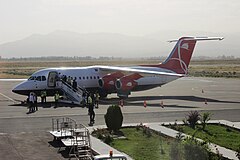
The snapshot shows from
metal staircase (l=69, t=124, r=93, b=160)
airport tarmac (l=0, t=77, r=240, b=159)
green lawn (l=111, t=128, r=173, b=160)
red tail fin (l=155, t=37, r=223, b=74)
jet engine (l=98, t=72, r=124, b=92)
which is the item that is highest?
red tail fin (l=155, t=37, r=223, b=74)

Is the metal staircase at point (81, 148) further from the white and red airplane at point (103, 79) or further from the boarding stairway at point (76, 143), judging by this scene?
the white and red airplane at point (103, 79)

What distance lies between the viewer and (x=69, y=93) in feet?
117

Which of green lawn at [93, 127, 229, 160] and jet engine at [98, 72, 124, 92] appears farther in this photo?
jet engine at [98, 72, 124, 92]

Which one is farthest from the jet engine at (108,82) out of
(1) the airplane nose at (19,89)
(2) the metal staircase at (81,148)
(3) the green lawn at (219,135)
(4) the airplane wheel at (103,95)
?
(2) the metal staircase at (81,148)

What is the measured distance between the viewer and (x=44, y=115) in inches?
1118

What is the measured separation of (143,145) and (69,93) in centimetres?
1831

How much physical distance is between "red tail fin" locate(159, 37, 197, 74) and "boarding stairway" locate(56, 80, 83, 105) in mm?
11157

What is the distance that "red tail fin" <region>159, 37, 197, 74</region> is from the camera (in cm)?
4359

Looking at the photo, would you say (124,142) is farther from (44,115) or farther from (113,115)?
(44,115)

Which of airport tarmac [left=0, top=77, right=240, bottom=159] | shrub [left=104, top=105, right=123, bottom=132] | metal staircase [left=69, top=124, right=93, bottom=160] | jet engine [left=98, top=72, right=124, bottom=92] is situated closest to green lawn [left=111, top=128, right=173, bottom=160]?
shrub [left=104, top=105, right=123, bottom=132]

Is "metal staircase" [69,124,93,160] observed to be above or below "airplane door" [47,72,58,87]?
below

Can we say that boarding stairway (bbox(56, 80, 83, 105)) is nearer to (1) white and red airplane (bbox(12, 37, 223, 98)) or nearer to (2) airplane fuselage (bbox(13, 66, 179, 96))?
(1) white and red airplane (bbox(12, 37, 223, 98))

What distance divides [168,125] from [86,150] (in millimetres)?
7374

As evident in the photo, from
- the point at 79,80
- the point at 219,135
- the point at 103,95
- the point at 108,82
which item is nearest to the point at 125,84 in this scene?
the point at 108,82
